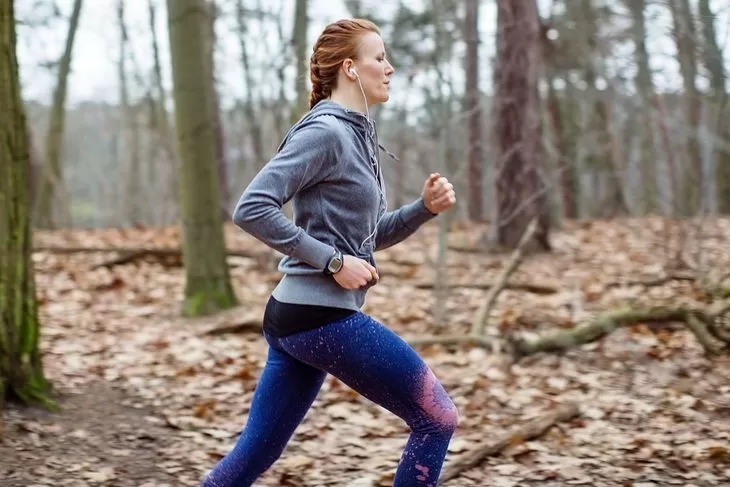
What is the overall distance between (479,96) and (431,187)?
503 centimetres

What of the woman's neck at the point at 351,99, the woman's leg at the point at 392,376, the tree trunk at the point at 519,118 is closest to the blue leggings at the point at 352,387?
the woman's leg at the point at 392,376

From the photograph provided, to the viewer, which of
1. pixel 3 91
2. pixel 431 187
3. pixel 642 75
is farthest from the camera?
pixel 642 75

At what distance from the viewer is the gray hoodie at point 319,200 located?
2.37 m

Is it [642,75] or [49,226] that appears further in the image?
[49,226]

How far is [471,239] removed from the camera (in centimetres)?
→ 1062

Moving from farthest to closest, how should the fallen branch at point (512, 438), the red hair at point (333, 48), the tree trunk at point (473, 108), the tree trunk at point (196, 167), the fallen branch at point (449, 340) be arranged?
1. the tree trunk at point (473, 108)
2. the tree trunk at point (196, 167)
3. the fallen branch at point (449, 340)
4. the fallen branch at point (512, 438)
5. the red hair at point (333, 48)

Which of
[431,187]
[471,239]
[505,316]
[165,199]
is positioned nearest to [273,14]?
[471,239]

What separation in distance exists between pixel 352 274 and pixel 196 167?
4934 mm

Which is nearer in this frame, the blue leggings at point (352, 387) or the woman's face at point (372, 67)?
the blue leggings at point (352, 387)

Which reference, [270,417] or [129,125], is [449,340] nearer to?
[270,417]

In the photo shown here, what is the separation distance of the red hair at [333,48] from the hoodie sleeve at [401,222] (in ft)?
1.61

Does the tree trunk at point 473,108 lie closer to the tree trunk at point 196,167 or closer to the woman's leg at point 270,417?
the tree trunk at point 196,167

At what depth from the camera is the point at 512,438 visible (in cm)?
413

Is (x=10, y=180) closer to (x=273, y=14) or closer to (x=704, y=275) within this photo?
(x=704, y=275)
